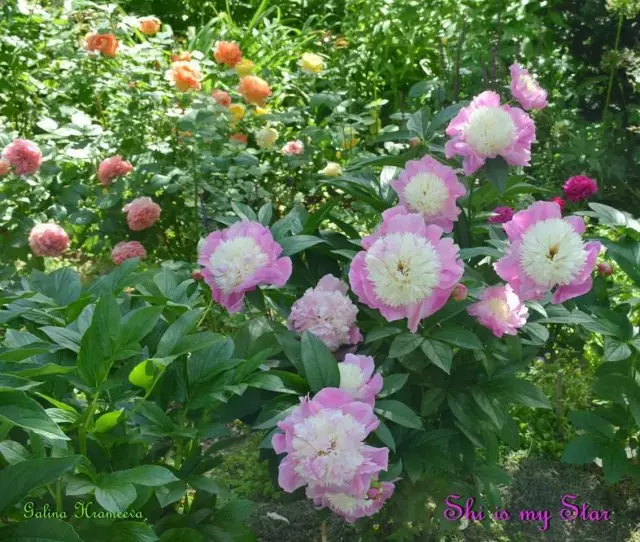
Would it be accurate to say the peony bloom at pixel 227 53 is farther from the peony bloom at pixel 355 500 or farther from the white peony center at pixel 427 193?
the peony bloom at pixel 355 500

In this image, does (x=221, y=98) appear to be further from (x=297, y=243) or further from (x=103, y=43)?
(x=297, y=243)

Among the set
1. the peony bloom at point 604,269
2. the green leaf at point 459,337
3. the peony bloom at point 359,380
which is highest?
the green leaf at point 459,337

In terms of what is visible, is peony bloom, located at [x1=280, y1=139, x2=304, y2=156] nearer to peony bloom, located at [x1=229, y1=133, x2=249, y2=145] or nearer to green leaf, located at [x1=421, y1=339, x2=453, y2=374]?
peony bloom, located at [x1=229, y1=133, x2=249, y2=145]

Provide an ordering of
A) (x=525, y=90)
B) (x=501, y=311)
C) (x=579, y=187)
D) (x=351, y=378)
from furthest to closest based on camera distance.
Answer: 1. (x=579, y=187)
2. (x=525, y=90)
3. (x=501, y=311)
4. (x=351, y=378)

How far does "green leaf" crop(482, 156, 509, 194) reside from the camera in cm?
189

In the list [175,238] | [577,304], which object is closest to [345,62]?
[175,238]

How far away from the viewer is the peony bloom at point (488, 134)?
188 centimetres

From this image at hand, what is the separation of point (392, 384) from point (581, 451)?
79cm

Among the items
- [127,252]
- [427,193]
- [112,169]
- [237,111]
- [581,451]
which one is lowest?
[127,252]

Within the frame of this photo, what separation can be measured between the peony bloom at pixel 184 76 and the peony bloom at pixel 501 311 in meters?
2.17

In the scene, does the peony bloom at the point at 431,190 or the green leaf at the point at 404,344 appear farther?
the peony bloom at the point at 431,190

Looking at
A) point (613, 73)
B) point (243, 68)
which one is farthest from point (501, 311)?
point (613, 73)

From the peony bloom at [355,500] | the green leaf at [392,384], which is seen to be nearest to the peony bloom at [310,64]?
the green leaf at [392,384]

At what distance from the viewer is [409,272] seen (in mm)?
1676
